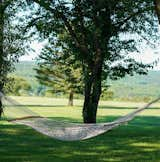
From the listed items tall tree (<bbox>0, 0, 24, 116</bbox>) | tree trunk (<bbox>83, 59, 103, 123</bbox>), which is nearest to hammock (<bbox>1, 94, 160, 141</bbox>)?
tall tree (<bbox>0, 0, 24, 116</bbox>)

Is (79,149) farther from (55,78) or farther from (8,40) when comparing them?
(55,78)

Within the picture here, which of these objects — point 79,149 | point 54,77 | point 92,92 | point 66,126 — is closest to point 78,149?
point 79,149

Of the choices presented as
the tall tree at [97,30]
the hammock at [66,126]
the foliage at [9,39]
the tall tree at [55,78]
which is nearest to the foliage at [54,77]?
the tall tree at [55,78]

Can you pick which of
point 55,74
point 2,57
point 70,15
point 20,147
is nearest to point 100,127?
point 20,147

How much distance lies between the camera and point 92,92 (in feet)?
59.8

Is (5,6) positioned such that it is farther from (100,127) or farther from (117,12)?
(100,127)

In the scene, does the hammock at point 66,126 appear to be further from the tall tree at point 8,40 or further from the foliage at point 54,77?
the foliage at point 54,77

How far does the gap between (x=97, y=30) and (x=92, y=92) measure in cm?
249

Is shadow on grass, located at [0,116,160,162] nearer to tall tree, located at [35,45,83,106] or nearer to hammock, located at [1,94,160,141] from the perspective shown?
hammock, located at [1,94,160,141]

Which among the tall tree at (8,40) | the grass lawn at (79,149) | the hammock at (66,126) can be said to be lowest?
the grass lawn at (79,149)

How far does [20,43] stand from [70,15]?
74.3 inches

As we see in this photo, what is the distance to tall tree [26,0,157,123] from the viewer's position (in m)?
17.1

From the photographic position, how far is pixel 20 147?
11.4 meters

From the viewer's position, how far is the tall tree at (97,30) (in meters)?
17.1
